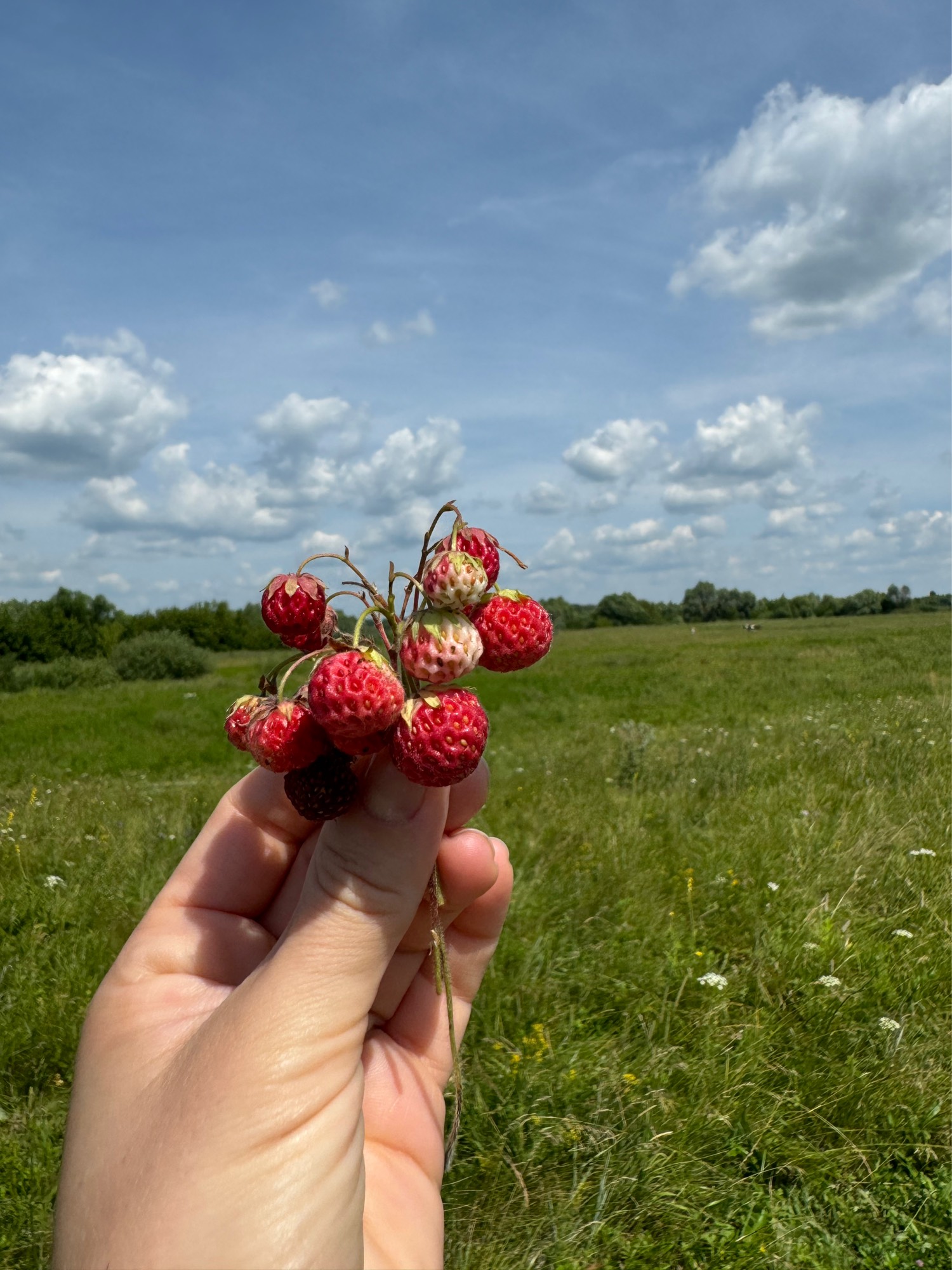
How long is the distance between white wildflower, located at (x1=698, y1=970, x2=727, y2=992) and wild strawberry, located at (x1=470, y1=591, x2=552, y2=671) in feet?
8.06

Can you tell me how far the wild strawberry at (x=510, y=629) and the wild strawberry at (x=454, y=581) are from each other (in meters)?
0.14

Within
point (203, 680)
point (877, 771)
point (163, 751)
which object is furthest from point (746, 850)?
point (203, 680)

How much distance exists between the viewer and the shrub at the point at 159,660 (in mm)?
38688

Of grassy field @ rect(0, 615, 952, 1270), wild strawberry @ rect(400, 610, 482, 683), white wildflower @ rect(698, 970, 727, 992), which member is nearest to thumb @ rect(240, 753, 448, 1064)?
wild strawberry @ rect(400, 610, 482, 683)

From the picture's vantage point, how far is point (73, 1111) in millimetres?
1776

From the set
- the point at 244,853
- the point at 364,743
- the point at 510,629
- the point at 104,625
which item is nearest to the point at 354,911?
the point at 364,743

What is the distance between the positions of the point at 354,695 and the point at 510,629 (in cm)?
42

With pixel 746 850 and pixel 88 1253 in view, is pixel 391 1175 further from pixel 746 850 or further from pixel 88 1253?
pixel 746 850

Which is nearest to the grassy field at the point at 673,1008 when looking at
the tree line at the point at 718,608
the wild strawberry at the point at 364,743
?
the wild strawberry at the point at 364,743

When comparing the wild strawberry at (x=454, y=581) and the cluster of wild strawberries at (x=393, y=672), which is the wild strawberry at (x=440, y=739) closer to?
the cluster of wild strawberries at (x=393, y=672)

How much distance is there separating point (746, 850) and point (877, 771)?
2634mm

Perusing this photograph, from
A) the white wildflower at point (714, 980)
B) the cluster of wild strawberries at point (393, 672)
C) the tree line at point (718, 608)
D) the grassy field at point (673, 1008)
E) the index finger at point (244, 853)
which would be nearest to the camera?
the cluster of wild strawberries at point (393, 672)

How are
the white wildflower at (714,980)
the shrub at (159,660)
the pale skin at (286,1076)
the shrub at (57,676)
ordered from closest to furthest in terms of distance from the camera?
the pale skin at (286,1076)
the white wildflower at (714,980)
the shrub at (57,676)
the shrub at (159,660)

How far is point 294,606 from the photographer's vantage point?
1863mm
